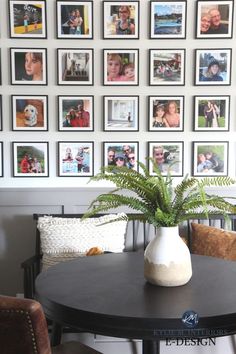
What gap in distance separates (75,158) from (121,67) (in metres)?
0.75

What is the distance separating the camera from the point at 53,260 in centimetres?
251

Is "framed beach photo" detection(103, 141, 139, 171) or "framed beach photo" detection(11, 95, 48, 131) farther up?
"framed beach photo" detection(11, 95, 48, 131)

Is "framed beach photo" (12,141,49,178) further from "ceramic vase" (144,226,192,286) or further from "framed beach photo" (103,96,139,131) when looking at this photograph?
"ceramic vase" (144,226,192,286)

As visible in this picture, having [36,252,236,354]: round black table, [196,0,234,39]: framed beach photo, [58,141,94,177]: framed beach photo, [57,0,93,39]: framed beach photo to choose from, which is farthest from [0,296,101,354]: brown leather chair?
[196,0,234,39]: framed beach photo

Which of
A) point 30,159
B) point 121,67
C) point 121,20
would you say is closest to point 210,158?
point 121,67

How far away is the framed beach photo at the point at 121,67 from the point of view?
2.79 meters

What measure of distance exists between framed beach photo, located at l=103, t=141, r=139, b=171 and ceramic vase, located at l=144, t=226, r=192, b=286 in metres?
1.34

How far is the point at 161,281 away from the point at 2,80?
1975 mm

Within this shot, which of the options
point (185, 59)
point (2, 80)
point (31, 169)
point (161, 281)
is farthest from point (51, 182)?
point (161, 281)

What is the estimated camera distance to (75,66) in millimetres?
2793

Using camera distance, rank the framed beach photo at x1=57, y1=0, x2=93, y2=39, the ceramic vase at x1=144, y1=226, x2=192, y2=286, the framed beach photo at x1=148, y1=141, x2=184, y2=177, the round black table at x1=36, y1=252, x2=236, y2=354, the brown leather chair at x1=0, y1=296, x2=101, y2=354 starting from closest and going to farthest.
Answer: the brown leather chair at x1=0, y1=296, x2=101, y2=354, the round black table at x1=36, y1=252, x2=236, y2=354, the ceramic vase at x1=144, y1=226, x2=192, y2=286, the framed beach photo at x1=57, y1=0, x2=93, y2=39, the framed beach photo at x1=148, y1=141, x2=184, y2=177

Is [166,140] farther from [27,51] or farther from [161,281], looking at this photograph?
[161,281]

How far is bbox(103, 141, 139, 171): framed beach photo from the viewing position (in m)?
2.84

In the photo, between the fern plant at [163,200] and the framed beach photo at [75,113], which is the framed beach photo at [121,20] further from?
the fern plant at [163,200]
